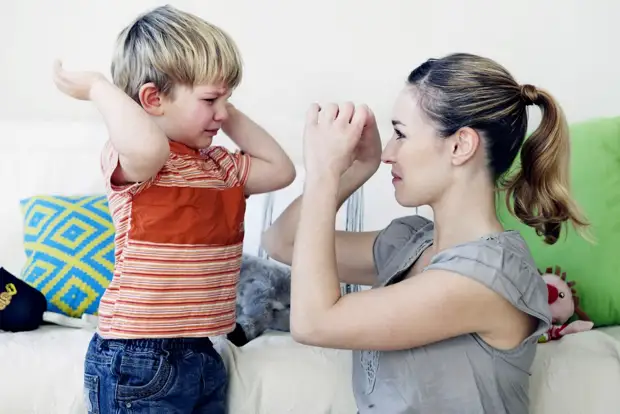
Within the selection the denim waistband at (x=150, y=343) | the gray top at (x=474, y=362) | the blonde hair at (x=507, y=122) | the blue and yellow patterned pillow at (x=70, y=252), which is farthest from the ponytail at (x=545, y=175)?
the blue and yellow patterned pillow at (x=70, y=252)

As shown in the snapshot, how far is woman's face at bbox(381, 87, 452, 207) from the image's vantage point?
1356mm

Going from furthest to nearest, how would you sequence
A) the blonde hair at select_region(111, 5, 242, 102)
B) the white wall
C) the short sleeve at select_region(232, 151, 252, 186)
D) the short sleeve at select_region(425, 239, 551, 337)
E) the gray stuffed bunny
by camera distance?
1. the white wall
2. the gray stuffed bunny
3. the short sleeve at select_region(232, 151, 252, 186)
4. the blonde hair at select_region(111, 5, 242, 102)
5. the short sleeve at select_region(425, 239, 551, 337)

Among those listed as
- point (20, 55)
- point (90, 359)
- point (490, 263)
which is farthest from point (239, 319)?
point (20, 55)

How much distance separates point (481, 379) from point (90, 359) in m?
0.67

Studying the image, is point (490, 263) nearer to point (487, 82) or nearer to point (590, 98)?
point (487, 82)

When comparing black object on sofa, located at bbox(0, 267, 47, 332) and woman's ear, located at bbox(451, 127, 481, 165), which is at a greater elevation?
woman's ear, located at bbox(451, 127, 481, 165)

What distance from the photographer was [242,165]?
4.92 ft

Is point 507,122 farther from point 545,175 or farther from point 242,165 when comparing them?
point 242,165

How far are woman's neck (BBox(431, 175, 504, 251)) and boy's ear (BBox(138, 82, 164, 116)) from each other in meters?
0.52

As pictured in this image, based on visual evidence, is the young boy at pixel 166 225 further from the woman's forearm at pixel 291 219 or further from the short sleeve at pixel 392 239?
the short sleeve at pixel 392 239

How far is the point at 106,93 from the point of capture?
4.14 feet

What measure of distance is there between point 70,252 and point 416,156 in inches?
40.7

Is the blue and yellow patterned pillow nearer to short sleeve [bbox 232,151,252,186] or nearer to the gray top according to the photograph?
short sleeve [bbox 232,151,252,186]

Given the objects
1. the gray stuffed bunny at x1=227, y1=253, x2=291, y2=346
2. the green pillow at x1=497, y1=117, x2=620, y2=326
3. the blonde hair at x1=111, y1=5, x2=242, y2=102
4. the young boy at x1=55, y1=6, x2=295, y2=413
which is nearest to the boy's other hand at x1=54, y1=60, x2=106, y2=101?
the young boy at x1=55, y1=6, x2=295, y2=413
